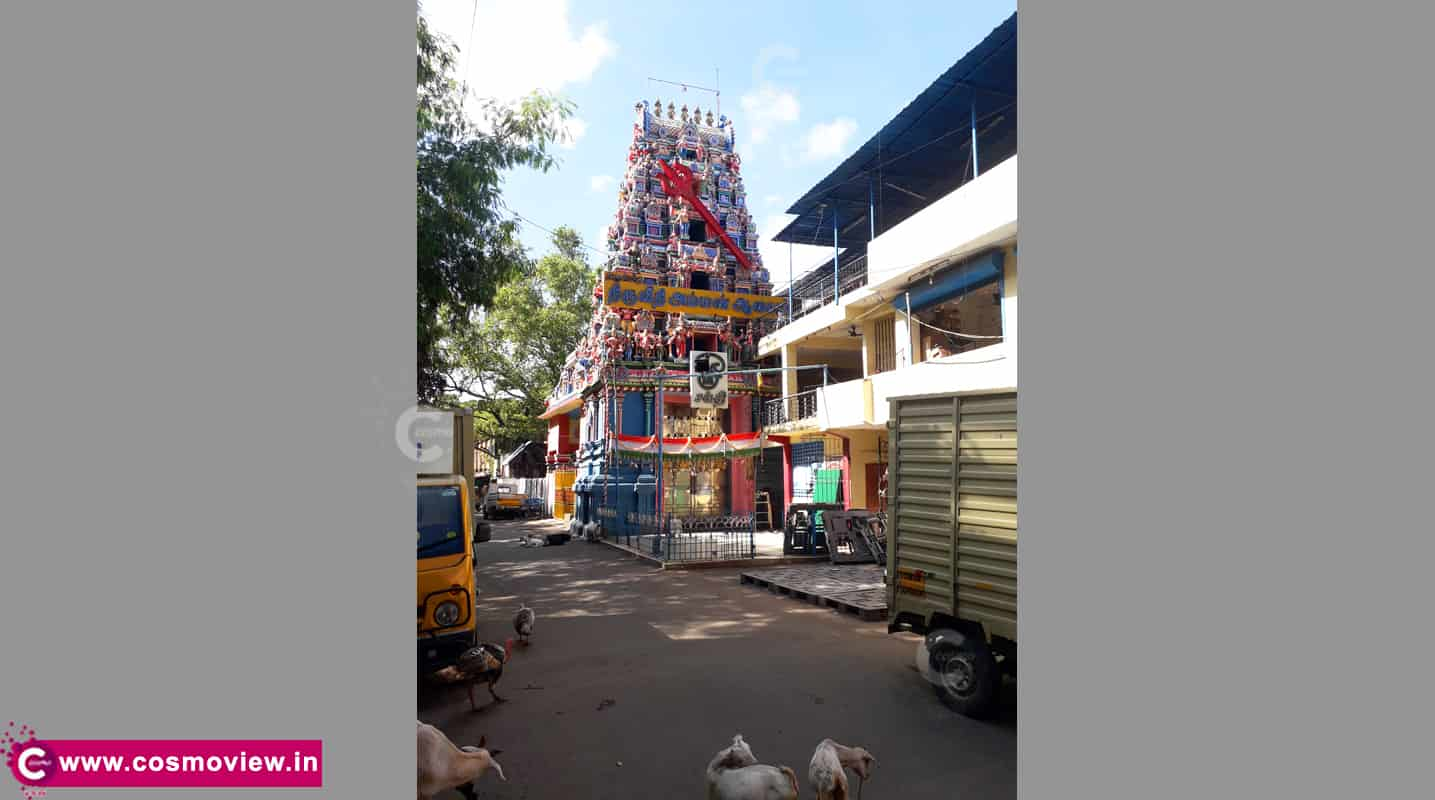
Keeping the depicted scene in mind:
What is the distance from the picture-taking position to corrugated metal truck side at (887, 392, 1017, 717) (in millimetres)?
5184

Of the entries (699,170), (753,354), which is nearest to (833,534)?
(753,354)

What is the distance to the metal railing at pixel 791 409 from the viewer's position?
826 inches

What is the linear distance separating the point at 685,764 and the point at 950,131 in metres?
15.2

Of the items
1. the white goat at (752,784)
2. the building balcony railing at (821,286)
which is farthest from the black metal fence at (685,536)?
the white goat at (752,784)

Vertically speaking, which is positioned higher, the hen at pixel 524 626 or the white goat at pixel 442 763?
the white goat at pixel 442 763

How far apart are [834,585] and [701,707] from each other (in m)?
5.79

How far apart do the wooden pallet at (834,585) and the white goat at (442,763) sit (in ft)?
18.6

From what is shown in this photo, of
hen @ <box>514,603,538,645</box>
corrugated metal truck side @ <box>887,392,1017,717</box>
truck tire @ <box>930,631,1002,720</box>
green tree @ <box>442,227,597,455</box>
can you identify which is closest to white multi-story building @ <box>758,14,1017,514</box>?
corrugated metal truck side @ <box>887,392,1017,717</box>

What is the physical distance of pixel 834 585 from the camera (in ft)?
36.2

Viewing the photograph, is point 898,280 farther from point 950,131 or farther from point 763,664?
point 763,664

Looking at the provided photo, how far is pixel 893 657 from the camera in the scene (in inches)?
279
